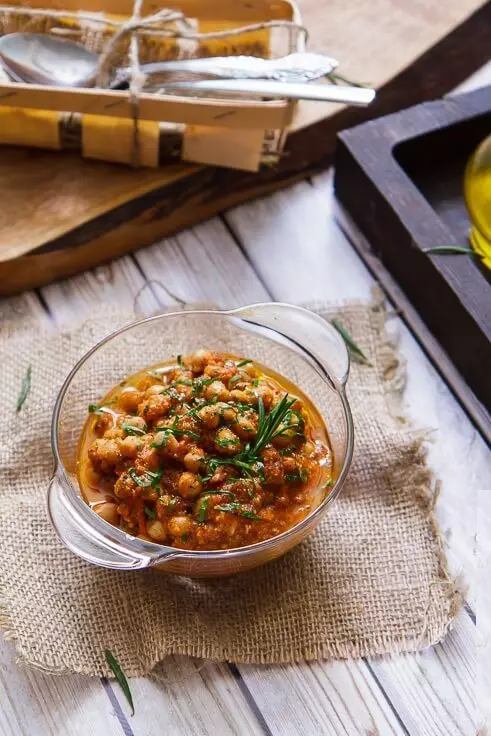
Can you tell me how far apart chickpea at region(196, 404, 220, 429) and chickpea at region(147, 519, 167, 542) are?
0.16 meters

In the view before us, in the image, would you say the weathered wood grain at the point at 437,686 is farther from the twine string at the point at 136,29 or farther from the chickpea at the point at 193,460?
the twine string at the point at 136,29

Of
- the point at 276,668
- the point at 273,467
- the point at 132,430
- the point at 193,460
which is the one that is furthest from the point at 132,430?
the point at 276,668

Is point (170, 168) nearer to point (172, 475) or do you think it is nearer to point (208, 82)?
point (208, 82)

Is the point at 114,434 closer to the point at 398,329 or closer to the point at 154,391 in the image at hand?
the point at 154,391

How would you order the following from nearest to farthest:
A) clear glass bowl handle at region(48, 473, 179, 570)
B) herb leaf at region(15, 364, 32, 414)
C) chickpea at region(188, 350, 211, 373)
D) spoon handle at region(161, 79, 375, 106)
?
clear glass bowl handle at region(48, 473, 179, 570)
chickpea at region(188, 350, 211, 373)
herb leaf at region(15, 364, 32, 414)
spoon handle at region(161, 79, 375, 106)

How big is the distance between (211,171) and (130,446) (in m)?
0.77

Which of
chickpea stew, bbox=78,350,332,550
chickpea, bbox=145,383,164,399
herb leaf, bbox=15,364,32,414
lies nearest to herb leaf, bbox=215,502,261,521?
chickpea stew, bbox=78,350,332,550

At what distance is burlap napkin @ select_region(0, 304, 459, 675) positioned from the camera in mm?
1375

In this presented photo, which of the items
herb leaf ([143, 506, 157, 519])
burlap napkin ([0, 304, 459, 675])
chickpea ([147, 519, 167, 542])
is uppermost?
herb leaf ([143, 506, 157, 519])

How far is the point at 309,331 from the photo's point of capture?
60.2 inches

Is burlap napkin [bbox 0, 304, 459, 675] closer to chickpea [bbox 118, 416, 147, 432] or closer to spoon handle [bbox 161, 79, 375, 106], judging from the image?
chickpea [bbox 118, 416, 147, 432]

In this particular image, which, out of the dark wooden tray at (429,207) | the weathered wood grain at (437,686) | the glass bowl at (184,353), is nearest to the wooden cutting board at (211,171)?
the dark wooden tray at (429,207)

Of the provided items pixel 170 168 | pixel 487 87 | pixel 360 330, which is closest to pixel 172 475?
pixel 360 330

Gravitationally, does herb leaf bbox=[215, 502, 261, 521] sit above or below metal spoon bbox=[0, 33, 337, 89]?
below
